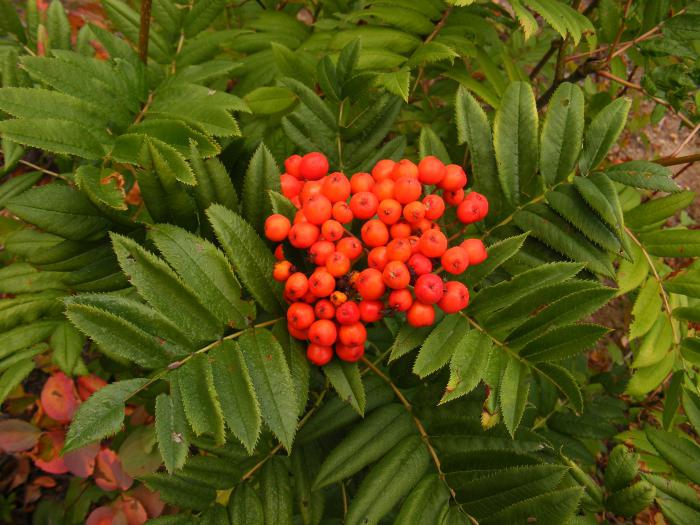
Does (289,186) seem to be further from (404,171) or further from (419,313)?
(419,313)

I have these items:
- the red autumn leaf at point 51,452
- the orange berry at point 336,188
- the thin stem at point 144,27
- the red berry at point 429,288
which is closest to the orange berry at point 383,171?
the orange berry at point 336,188

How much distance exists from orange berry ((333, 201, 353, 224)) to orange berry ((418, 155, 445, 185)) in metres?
0.26

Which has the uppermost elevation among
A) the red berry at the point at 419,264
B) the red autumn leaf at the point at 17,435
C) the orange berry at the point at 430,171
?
the orange berry at the point at 430,171

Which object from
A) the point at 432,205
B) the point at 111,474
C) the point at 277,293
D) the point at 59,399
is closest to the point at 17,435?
the point at 59,399

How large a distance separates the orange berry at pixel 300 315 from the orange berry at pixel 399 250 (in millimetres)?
248

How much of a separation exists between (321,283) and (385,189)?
0.33m

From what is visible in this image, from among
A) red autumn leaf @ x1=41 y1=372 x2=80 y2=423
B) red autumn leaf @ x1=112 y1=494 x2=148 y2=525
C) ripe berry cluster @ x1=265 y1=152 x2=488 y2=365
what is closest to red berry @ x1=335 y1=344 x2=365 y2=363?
ripe berry cluster @ x1=265 y1=152 x2=488 y2=365

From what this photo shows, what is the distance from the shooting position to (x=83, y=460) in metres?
2.19

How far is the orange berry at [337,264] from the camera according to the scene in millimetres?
1243

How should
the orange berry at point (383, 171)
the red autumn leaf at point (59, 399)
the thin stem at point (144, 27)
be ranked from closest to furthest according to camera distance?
the orange berry at point (383, 171), the thin stem at point (144, 27), the red autumn leaf at point (59, 399)

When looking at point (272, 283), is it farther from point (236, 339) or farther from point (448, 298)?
point (448, 298)

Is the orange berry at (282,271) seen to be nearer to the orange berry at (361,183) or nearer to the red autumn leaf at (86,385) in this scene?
the orange berry at (361,183)

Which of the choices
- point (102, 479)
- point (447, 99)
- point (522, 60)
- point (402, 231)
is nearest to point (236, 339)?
point (402, 231)

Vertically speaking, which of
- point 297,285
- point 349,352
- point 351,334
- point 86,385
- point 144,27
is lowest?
point 86,385
